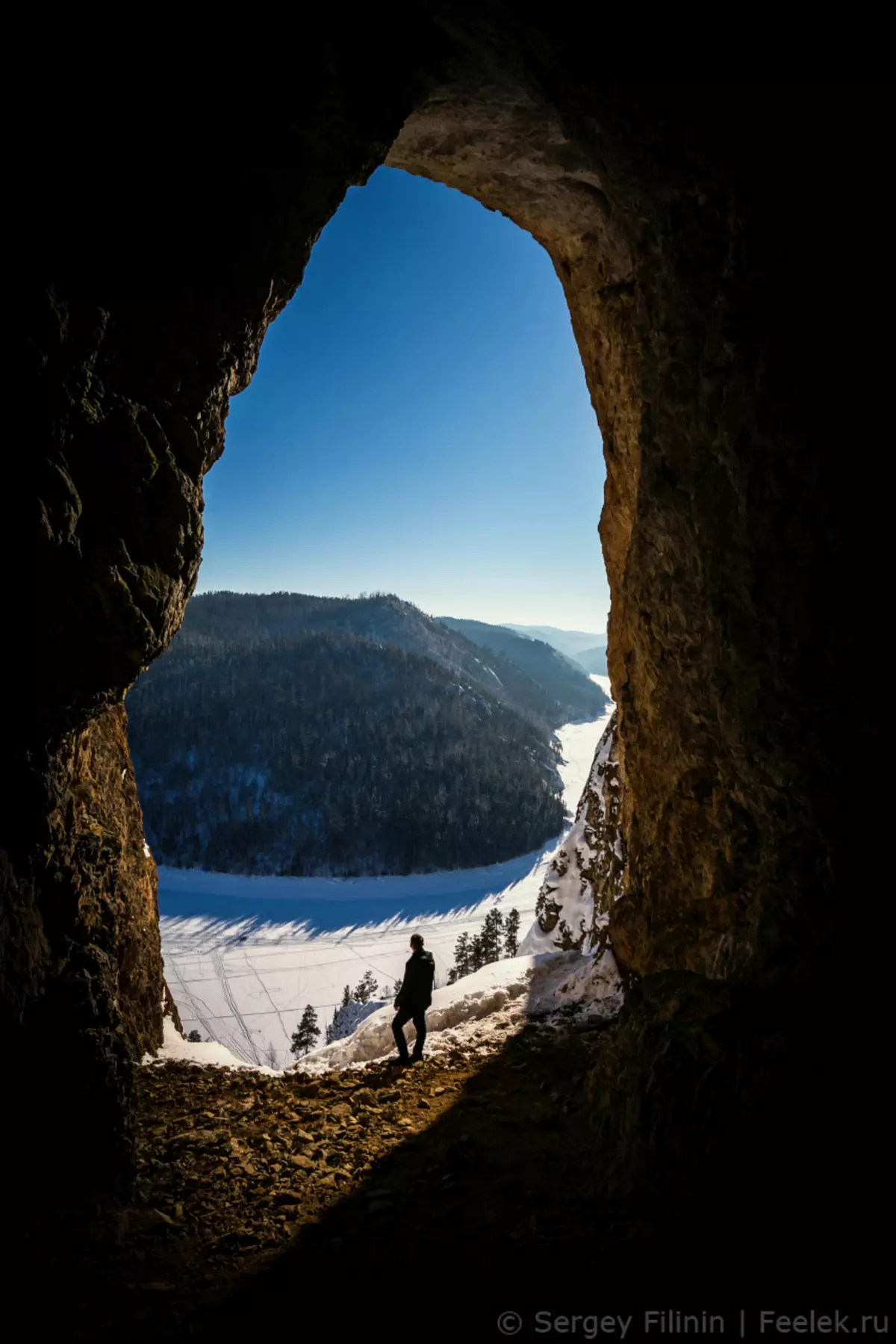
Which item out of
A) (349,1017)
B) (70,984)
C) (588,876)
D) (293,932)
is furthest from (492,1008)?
(293,932)

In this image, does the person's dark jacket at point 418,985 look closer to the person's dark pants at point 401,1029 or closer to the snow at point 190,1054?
the person's dark pants at point 401,1029

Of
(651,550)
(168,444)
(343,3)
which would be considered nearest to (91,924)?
(168,444)

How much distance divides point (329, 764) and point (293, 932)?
50252 mm

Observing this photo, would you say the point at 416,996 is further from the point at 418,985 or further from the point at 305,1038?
the point at 305,1038

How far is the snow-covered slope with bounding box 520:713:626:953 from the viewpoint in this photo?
16.1 metres

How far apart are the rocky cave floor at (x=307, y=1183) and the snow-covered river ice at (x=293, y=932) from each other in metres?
53.5

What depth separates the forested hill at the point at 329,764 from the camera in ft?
383

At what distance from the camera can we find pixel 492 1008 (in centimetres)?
1162

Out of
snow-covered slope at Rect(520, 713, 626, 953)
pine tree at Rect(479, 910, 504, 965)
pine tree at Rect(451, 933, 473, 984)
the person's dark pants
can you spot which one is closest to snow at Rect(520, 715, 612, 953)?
snow-covered slope at Rect(520, 713, 626, 953)

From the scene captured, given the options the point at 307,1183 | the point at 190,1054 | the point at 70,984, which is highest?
the point at 70,984

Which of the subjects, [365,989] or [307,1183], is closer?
[307,1183]

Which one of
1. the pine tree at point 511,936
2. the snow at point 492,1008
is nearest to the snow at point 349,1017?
the pine tree at point 511,936

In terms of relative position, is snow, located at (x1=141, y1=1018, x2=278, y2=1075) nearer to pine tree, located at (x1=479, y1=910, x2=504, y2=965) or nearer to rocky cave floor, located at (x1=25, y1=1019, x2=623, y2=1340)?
rocky cave floor, located at (x1=25, y1=1019, x2=623, y2=1340)

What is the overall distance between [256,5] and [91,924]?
8.87 m
